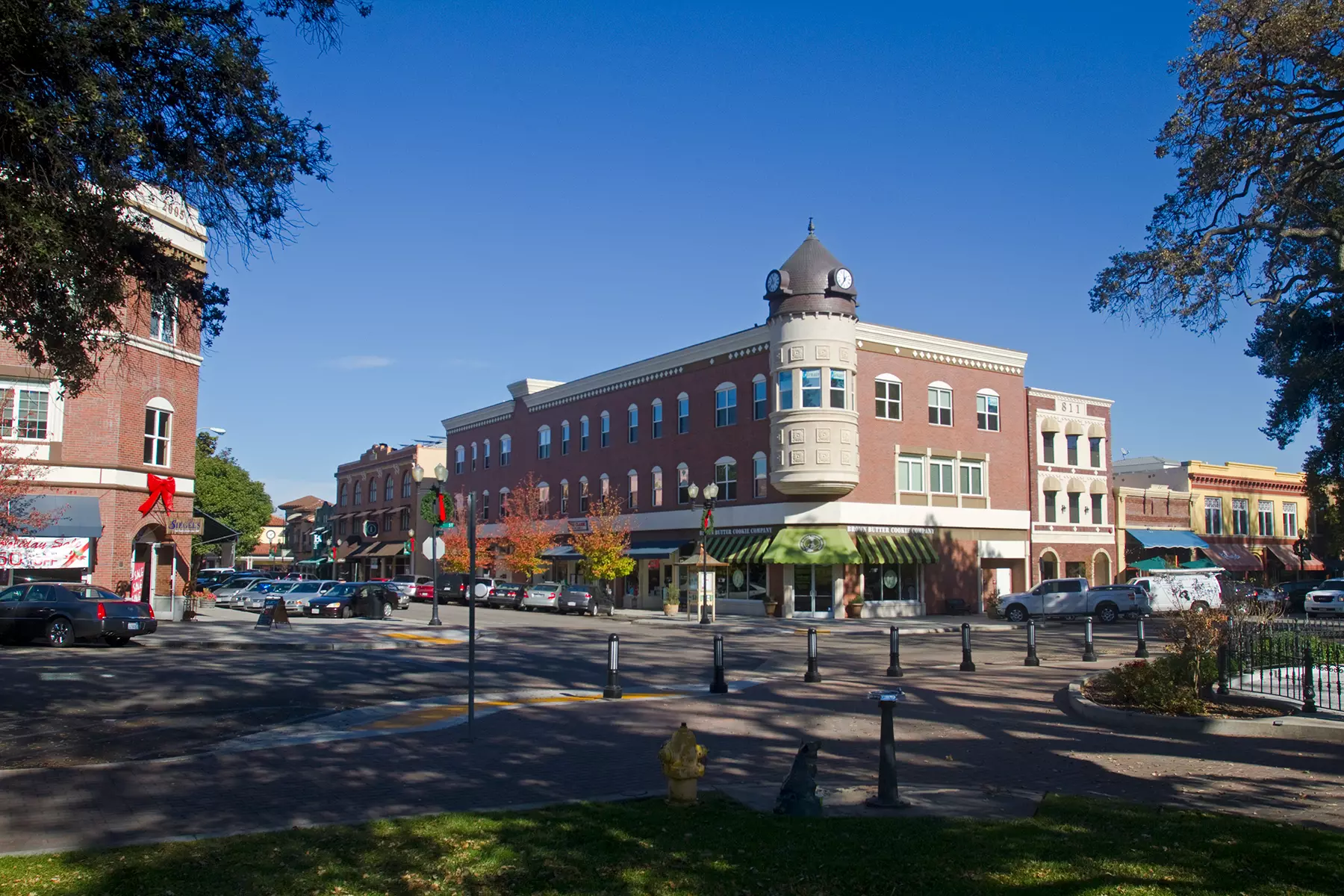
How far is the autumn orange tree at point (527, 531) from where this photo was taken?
5675 centimetres

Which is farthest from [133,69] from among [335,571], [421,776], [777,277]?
[335,571]

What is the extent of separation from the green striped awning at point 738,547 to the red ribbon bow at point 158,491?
2039cm

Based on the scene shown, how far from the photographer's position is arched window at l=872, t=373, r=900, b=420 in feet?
149

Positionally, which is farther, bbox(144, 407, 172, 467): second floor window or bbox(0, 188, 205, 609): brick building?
bbox(144, 407, 172, 467): second floor window

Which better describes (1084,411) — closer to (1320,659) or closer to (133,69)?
(1320,659)

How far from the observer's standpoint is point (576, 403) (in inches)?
2306

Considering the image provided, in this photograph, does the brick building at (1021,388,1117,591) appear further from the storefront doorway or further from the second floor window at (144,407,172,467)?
the second floor window at (144,407,172,467)

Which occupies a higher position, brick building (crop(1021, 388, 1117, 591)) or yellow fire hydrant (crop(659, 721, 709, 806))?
brick building (crop(1021, 388, 1117, 591))

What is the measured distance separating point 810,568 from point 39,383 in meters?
28.7

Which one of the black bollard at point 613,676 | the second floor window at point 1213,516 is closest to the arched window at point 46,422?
the black bollard at point 613,676

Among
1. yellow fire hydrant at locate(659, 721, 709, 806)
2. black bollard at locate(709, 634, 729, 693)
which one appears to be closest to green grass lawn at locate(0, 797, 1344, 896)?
yellow fire hydrant at locate(659, 721, 709, 806)

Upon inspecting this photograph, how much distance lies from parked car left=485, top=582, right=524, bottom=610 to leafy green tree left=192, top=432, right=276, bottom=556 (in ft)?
100

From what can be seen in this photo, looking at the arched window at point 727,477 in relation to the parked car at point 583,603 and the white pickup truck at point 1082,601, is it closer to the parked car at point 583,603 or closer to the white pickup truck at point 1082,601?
the parked car at point 583,603

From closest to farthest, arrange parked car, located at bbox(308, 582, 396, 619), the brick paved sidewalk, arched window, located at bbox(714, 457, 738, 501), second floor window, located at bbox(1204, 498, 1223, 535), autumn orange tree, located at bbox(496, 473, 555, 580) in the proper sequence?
the brick paved sidewalk < parked car, located at bbox(308, 582, 396, 619) < arched window, located at bbox(714, 457, 738, 501) < autumn orange tree, located at bbox(496, 473, 555, 580) < second floor window, located at bbox(1204, 498, 1223, 535)
